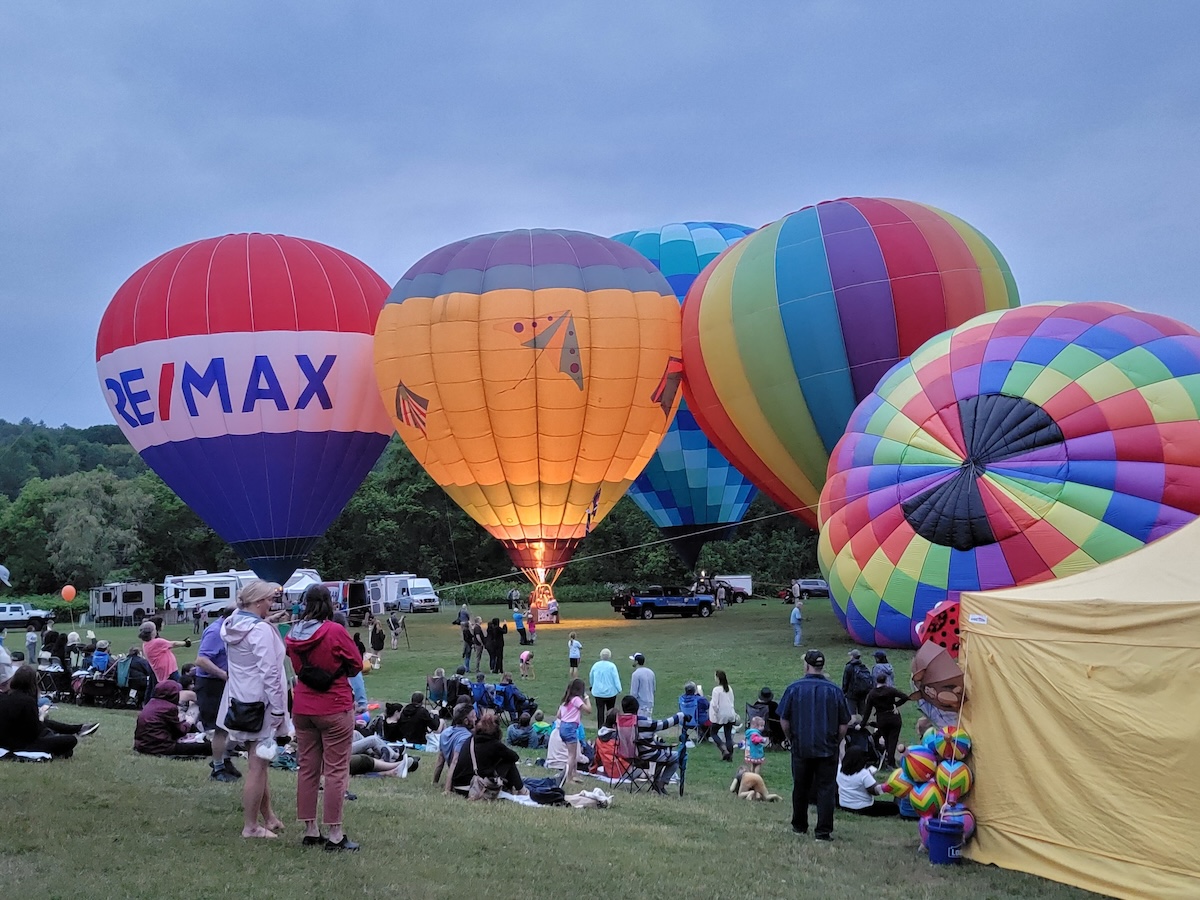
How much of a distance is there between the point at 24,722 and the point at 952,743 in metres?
5.53

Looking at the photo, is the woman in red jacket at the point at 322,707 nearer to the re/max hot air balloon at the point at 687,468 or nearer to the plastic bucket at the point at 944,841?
the plastic bucket at the point at 944,841

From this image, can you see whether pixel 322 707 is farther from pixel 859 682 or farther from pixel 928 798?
pixel 859 682

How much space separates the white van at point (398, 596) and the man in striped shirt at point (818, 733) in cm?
3100

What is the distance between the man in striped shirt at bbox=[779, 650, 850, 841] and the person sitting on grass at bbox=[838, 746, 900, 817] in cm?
104

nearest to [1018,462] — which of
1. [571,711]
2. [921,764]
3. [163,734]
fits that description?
[571,711]

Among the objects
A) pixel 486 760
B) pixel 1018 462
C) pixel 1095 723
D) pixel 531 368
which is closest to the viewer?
pixel 1095 723

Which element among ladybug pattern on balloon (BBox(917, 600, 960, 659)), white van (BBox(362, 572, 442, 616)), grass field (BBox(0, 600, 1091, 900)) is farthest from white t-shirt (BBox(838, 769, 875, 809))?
white van (BBox(362, 572, 442, 616))

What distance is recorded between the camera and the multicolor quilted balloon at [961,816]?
6316 millimetres

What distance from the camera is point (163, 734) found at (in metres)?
8.26

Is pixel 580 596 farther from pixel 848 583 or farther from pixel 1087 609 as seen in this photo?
pixel 1087 609

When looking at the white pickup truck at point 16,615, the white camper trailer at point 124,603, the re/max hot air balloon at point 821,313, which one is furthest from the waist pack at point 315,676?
the white pickup truck at point 16,615

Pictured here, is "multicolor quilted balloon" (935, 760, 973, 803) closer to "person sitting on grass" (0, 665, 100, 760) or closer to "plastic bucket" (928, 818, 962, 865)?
"plastic bucket" (928, 818, 962, 865)

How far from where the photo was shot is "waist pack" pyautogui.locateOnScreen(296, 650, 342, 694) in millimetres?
5184

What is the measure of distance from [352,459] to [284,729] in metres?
20.0
